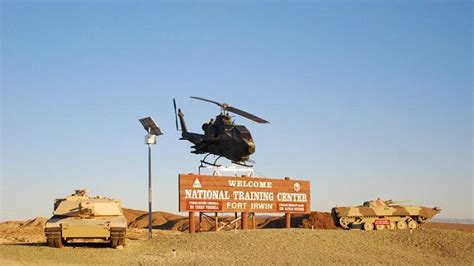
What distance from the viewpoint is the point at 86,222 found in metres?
24.9

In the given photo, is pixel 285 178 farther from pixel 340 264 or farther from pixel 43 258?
pixel 43 258

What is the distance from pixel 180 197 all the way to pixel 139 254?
8.68 metres

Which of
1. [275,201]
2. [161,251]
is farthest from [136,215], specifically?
[161,251]

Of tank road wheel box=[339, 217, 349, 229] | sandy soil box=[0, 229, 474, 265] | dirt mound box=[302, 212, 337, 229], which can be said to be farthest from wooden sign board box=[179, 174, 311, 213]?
dirt mound box=[302, 212, 337, 229]

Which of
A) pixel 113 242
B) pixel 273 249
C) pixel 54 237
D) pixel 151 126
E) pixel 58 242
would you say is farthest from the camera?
pixel 151 126

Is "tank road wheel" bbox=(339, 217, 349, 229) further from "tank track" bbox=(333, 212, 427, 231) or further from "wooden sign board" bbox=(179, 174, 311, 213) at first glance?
"wooden sign board" bbox=(179, 174, 311, 213)

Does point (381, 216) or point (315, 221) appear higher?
point (381, 216)

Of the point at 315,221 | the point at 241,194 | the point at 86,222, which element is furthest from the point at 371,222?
the point at 86,222

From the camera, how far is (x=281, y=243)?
26125 mm

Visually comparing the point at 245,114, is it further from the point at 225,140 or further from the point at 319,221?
the point at 319,221

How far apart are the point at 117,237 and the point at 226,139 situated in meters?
12.4

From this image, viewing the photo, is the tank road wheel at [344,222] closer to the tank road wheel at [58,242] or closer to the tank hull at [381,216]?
the tank hull at [381,216]

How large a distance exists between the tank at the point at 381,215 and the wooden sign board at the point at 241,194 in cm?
242

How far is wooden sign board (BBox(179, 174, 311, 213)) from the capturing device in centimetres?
Answer: 3325
